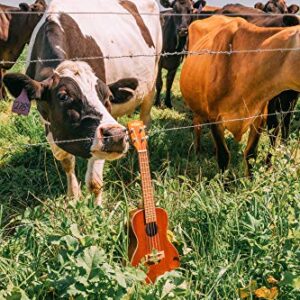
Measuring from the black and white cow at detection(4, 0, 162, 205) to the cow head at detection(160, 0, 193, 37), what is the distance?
3.13 meters

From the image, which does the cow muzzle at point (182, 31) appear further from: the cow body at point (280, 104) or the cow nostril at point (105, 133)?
the cow nostril at point (105, 133)

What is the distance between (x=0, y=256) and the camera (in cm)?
266

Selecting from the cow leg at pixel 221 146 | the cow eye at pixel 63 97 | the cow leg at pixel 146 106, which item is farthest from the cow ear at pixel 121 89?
the cow leg at pixel 146 106

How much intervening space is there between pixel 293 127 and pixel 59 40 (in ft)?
12.4

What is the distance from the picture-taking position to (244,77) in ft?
14.9

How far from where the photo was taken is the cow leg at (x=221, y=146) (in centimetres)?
491

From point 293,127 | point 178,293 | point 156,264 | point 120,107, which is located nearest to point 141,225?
point 156,264

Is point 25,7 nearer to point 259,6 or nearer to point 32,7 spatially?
point 32,7

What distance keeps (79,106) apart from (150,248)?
3.66 feet

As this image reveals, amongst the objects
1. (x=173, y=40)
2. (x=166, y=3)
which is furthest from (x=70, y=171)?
(x=166, y=3)

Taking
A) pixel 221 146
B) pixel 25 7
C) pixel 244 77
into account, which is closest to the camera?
pixel 244 77

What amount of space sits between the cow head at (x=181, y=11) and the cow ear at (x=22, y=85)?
5935 mm

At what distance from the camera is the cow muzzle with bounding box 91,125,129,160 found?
3.20 metres

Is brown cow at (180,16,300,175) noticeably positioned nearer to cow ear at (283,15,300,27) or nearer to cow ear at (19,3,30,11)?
cow ear at (283,15,300,27)
